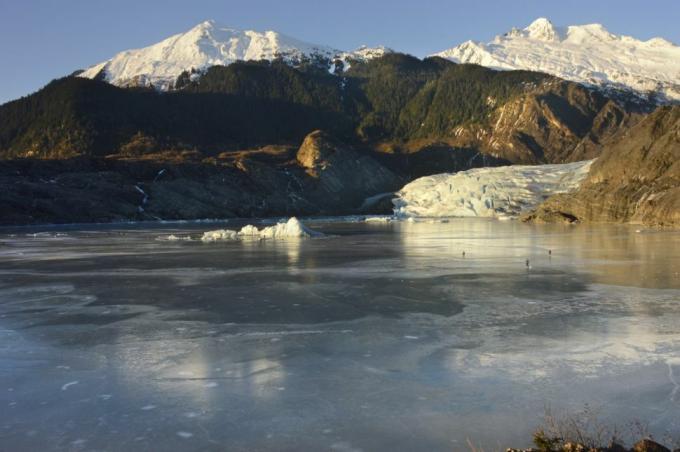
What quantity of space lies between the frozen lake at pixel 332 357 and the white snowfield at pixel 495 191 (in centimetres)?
7071

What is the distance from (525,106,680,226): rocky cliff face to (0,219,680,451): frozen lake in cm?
4190

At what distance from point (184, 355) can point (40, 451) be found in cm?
445

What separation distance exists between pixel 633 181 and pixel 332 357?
64000 mm

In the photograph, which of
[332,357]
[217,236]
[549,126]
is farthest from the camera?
[549,126]

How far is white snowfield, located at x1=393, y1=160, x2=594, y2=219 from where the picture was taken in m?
92.8

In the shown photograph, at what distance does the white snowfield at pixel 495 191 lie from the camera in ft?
305

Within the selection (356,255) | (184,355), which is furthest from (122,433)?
(356,255)

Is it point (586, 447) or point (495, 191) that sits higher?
point (495, 191)

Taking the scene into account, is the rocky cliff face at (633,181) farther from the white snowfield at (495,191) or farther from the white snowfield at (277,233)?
the white snowfield at (277,233)

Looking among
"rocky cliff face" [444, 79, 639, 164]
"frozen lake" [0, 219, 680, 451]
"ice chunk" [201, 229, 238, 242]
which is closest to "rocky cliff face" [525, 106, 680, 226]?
"ice chunk" [201, 229, 238, 242]

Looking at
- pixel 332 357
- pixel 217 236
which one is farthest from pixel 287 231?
pixel 332 357

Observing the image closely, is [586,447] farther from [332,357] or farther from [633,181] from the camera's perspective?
[633,181]

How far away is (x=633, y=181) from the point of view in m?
67.4

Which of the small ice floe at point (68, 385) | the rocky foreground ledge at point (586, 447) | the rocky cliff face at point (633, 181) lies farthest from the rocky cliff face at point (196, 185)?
A: the rocky foreground ledge at point (586, 447)
